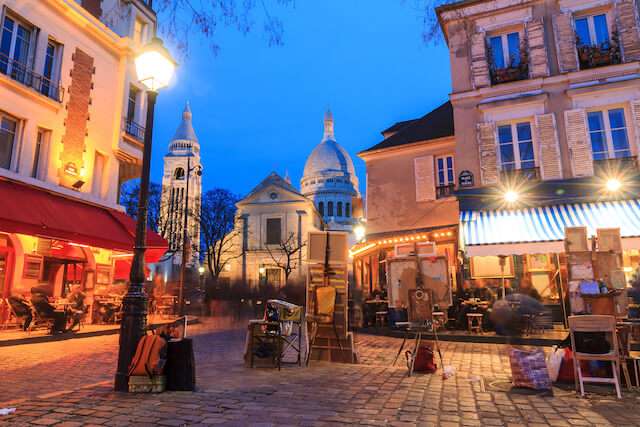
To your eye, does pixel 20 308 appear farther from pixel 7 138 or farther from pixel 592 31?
pixel 592 31

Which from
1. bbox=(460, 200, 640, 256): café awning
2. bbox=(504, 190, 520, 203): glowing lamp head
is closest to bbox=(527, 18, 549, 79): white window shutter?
bbox=(504, 190, 520, 203): glowing lamp head

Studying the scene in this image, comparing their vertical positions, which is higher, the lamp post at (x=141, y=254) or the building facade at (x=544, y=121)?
the building facade at (x=544, y=121)

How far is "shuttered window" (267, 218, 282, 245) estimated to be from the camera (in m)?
40.0

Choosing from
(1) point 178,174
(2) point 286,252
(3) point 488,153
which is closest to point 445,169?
(3) point 488,153

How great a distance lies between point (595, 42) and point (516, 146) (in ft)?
12.0

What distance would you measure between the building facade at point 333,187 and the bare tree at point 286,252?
18.2m

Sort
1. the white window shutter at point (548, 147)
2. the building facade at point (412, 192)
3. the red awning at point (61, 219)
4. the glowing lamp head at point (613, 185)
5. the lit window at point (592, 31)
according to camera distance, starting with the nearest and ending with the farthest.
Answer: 1. the red awning at point (61, 219)
2. the glowing lamp head at point (613, 185)
3. the white window shutter at point (548, 147)
4. the lit window at point (592, 31)
5. the building facade at point (412, 192)

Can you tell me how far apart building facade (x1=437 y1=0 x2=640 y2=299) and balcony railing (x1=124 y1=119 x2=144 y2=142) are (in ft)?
36.4

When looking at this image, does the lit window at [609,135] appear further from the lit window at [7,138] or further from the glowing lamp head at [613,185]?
the lit window at [7,138]

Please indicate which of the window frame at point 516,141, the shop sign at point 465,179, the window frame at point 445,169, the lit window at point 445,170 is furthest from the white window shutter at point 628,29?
the lit window at point 445,170

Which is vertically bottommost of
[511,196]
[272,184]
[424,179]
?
[511,196]

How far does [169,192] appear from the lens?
48969mm

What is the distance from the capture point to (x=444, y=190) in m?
14.8

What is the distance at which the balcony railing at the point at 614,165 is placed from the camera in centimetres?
1114
